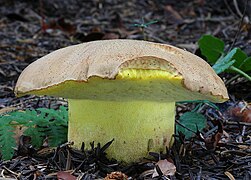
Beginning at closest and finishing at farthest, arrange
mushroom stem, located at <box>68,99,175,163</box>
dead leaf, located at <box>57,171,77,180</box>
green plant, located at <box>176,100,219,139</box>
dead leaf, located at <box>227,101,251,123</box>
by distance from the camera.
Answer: dead leaf, located at <box>57,171,77,180</box>, mushroom stem, located at <box>68,99,175,163</box>, green plant, located at <box>176,100,219,139</box>, dead leaf, located at <box>227,101,251,123</box>

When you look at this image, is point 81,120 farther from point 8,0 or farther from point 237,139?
point 8,0

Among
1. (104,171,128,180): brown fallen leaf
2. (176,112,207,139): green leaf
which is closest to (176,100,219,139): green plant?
(176,112,207,139): green leaf

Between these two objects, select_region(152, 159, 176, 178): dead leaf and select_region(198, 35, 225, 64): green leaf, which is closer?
select_region(152, 159, 176, 178): dead leaf

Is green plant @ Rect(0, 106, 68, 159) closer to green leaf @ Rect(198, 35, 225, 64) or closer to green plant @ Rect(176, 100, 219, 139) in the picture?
green plant @ Rect(176, 100, 219, 139)

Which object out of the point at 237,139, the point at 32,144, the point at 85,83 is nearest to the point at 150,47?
the point at 85,83

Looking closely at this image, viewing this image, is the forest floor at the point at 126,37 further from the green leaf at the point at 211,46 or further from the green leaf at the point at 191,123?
the green leaf at the point at 211,46

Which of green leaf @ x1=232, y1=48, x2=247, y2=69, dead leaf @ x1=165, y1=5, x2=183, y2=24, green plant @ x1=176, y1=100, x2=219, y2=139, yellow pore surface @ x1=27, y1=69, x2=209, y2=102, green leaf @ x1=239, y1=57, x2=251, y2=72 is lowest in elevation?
green plant @ x1=176, y1=100, x2=219, y2=139

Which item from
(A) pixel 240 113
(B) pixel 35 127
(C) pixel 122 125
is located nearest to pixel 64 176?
(C) pixel 122 125
